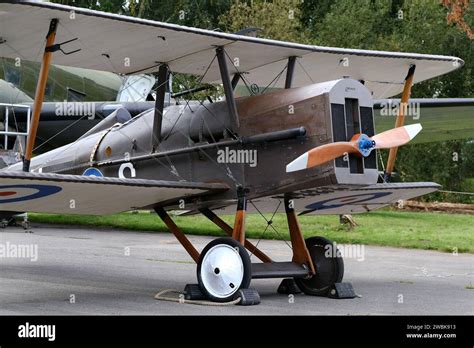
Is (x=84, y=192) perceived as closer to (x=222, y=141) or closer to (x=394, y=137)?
(x=222, y=141)

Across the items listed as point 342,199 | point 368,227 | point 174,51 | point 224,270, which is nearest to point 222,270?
point 224,270

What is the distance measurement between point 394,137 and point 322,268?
1984 mm

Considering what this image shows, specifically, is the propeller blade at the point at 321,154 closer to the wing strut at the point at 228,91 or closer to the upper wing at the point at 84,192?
the wing strut at the point at 228,91

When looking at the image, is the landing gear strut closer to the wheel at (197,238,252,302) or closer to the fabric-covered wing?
the wheel at (197,238,252,302)

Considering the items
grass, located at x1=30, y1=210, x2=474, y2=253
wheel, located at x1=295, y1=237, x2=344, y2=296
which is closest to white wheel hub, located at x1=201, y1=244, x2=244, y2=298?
wheel, located at x1=295, y1=237, x2=344, y2=296

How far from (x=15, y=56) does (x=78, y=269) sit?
391cm

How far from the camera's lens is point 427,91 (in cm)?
3078

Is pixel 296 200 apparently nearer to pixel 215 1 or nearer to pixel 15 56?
pixel 15 56

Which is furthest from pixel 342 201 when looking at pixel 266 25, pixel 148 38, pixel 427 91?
pixel 427 91

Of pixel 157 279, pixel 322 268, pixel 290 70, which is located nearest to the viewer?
pixel 322 268

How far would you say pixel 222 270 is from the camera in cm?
973

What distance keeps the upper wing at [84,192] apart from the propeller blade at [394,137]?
1.87 m

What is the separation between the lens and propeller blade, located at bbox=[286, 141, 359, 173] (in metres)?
9.28

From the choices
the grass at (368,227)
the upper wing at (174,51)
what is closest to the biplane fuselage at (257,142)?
the upper wing at (174,51)
